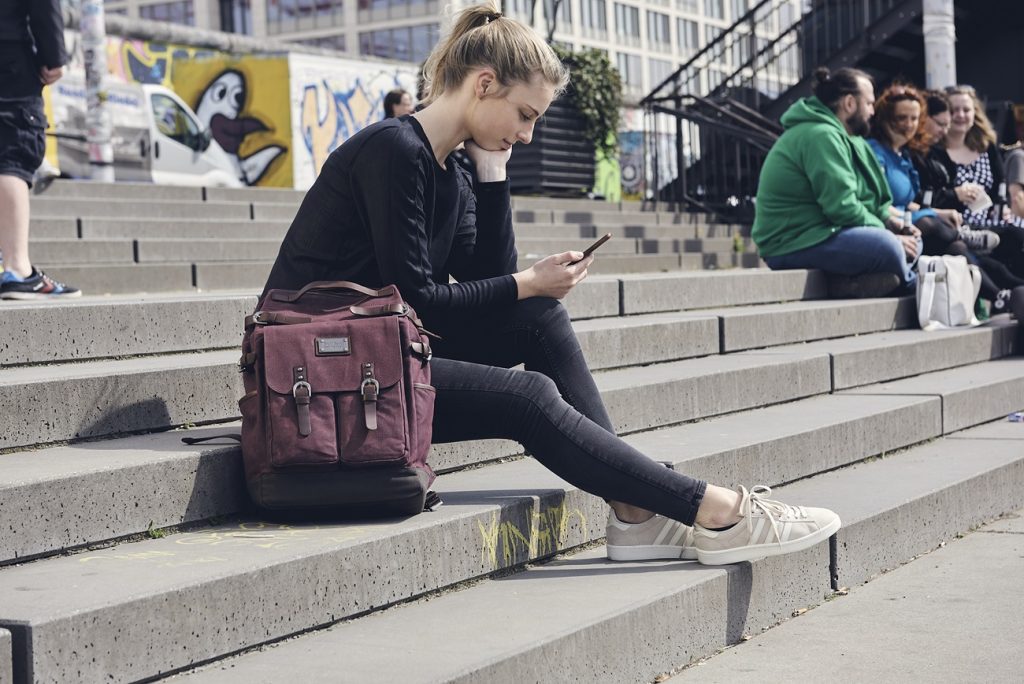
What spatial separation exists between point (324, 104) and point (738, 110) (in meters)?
10.3

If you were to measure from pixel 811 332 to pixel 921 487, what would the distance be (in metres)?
2.38

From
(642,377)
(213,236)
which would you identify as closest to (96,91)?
(213,236)

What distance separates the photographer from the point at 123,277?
23.2 ft

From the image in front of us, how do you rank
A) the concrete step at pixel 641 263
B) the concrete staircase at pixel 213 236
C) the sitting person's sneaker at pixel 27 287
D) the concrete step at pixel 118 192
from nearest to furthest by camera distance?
the sitting person's sneaker at pixel 27 287 < the concrete staircase at pixel 213 236 < the concrete step at pixel 118 192 < the concrete step at pixel 641 263

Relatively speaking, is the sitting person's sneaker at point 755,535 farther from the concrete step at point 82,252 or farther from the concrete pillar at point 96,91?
the concrete pillar at point 96,91

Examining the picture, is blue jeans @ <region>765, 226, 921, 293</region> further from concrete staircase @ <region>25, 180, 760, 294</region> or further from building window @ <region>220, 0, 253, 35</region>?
building window @ <region>220, 0, 253, 35</region>

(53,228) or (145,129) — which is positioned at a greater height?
(145,129)

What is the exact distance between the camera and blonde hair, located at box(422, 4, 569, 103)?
3.73 m

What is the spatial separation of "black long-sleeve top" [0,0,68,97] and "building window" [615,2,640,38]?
78283mm

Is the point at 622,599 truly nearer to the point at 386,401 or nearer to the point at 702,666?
the point at 702,666

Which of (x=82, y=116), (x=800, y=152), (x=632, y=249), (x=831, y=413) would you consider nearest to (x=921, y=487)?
(x=831, y=413)

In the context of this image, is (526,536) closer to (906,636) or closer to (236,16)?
(906,636)

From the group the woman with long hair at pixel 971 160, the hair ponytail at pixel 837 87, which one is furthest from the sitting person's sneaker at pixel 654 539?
the woman with long hair at pixel 971 160

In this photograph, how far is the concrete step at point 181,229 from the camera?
8.44 meters
